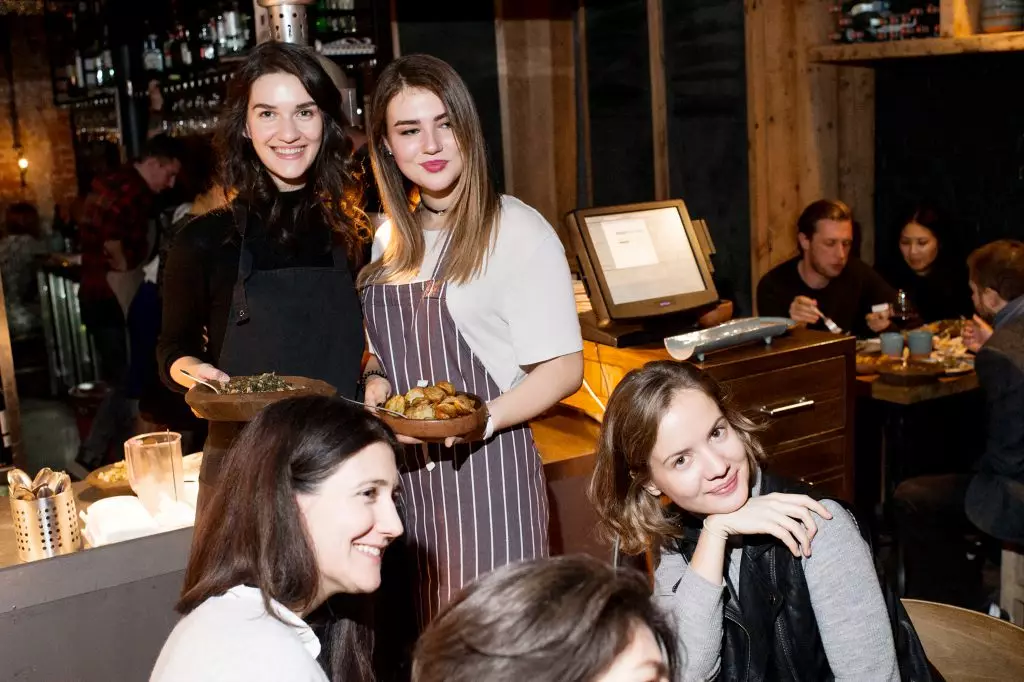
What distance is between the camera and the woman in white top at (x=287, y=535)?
137 cm

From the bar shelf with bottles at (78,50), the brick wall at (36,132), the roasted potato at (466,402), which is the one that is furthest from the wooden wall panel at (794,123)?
the brick wall at (36,132)

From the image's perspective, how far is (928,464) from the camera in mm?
4520

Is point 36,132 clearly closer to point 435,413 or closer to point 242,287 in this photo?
point 242,287

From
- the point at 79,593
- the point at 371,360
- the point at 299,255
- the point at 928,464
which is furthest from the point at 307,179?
the point at 928,464

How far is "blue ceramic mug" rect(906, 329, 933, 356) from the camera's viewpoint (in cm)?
405

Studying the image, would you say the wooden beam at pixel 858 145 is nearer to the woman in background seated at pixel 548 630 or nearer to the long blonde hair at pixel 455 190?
the long blonde hair at pixel 455 190

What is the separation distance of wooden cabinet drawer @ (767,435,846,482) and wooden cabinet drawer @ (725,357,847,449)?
0.11 ft

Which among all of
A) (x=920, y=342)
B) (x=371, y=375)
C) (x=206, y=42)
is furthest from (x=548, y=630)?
(x=206, y=42)

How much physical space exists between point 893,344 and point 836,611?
2.53 metres

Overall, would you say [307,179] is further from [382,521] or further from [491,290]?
[382,521]

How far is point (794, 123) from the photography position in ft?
16.9

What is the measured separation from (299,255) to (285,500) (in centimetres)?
92

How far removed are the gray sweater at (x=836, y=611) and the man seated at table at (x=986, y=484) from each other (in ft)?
5.46

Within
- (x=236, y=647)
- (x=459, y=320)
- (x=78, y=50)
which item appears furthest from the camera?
(x=78, y=50)
